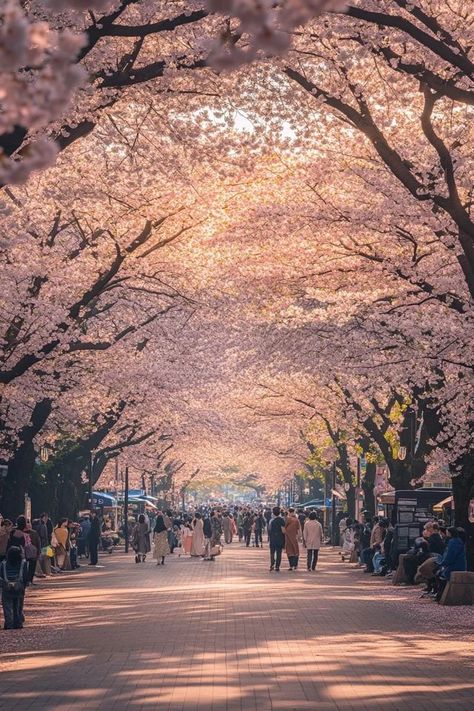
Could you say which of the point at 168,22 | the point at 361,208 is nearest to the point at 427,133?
the point at 168,22

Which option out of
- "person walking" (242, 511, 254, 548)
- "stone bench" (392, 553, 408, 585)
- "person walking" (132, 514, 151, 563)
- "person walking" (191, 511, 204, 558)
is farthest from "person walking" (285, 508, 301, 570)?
"person walking" (242, 511, 254, 548)

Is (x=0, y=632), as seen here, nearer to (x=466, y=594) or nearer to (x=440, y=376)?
(x=466, y=594)

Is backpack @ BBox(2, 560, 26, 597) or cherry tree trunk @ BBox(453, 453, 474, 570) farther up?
cherry tree trunk @ BBox(453, 453, 474, 570)

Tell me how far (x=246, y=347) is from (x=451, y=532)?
555 inches

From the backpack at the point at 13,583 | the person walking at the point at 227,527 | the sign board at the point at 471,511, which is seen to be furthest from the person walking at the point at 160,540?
the person walking at the point at 227,527

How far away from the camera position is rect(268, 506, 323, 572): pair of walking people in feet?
120

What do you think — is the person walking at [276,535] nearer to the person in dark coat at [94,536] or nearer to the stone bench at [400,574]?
the stone bench at [400,574]

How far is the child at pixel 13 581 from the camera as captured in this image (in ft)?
62.7

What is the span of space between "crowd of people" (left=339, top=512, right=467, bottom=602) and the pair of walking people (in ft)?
5.60

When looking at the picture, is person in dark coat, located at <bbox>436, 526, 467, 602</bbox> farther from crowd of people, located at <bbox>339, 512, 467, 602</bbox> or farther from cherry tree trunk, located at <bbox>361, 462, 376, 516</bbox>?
cherry tree trunk, located at <bbox>361, 462, 376, 516</bbox>

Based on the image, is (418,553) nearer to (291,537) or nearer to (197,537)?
(291,537)

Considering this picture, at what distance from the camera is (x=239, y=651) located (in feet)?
52.4

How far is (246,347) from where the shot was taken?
36.5 m

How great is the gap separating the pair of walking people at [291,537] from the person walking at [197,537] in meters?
7.77
